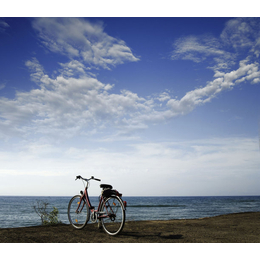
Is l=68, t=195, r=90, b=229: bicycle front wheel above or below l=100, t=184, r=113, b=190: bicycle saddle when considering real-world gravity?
below

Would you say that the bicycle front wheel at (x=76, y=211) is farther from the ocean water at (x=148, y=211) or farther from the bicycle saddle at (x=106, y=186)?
the ocean water at (x=148, y=211)

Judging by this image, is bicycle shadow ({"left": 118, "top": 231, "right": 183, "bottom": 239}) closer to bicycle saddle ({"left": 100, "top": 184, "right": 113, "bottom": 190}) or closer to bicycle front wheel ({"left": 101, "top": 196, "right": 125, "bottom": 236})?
bicycle front wheel ({"left": 101, "top": 196, "right": 125, "bottom": 236})

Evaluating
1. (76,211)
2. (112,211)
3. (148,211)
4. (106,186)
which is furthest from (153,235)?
(148,211)

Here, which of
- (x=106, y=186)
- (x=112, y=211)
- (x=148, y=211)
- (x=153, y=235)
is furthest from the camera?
(x=148, y=211)

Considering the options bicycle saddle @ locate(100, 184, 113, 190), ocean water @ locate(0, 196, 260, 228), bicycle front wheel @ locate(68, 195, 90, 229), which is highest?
bicycle saddle @ locate(100, 184, 113, 190)

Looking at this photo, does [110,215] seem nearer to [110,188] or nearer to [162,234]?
[110,188]

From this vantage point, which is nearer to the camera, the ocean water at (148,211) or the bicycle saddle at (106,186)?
the bicycle saddle at (106,186)

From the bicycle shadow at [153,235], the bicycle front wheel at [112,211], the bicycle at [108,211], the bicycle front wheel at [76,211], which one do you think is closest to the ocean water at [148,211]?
the bicycle front wheel at [76,211]

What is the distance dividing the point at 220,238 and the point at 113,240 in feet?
7.41

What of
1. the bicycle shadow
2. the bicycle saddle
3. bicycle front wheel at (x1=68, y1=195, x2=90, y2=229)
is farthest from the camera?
bicycle front wheel at (x1=68, y1=195, x2=90, y2=229)

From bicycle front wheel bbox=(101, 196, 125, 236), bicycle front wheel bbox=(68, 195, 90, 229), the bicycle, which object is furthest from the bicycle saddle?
bicycle front wheel bbox=(68, 195, 90, 229)

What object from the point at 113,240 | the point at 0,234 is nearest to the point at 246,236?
the point at 113,240

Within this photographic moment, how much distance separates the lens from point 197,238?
16.2 ft

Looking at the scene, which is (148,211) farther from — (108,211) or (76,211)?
(108,211)
